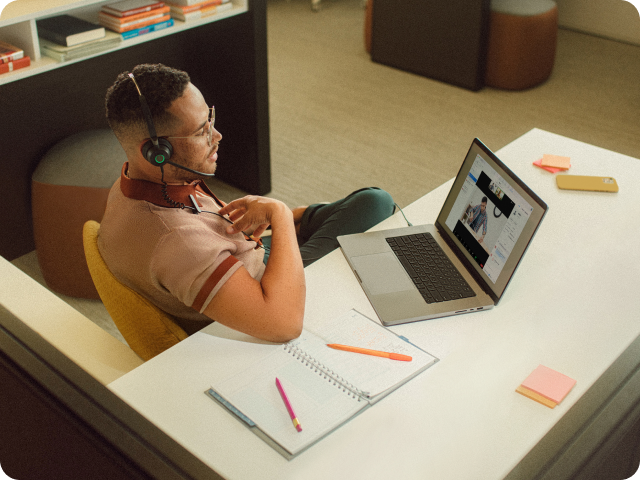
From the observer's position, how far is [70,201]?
2404 mm

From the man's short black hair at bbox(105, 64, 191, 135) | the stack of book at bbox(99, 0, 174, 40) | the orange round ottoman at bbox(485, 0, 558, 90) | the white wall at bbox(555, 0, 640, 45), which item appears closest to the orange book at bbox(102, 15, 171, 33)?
the stack of book at bbox(99, 0, 174, 40)

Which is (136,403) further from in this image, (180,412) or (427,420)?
(427,420)

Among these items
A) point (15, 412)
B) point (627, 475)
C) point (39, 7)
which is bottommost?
point (627, 475)

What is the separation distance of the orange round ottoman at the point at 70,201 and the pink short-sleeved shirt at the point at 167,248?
3.24ft

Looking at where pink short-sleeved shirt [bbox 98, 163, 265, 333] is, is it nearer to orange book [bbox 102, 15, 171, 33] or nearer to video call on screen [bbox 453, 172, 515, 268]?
video call on screen [bbox 453, 172, 515, 268]

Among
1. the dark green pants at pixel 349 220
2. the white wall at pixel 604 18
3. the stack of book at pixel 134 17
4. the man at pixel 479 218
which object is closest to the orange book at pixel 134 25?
the stack of book at pixel 134 17

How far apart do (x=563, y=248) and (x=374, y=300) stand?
0.53m

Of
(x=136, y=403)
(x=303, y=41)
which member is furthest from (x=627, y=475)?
(x=303, y=41)

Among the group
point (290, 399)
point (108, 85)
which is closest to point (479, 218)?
point (290, 399)

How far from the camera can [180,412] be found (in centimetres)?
120

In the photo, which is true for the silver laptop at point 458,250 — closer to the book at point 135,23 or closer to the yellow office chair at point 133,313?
the yellow office chair at point 133,313

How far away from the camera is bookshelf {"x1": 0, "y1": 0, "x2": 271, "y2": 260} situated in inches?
99.0

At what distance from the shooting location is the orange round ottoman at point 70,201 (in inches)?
94.5

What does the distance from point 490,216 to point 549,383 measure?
1.36 ft
